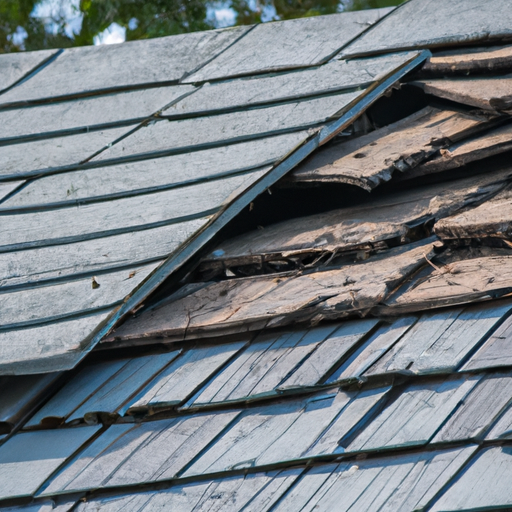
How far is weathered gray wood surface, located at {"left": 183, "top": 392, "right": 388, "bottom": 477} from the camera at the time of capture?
161cm

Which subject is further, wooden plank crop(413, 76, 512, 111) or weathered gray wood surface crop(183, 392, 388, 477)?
wooden plank crop(413, 76, 512, 111)

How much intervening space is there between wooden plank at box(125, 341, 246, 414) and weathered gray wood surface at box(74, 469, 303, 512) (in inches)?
9.4

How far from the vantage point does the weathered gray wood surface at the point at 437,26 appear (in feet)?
7.78

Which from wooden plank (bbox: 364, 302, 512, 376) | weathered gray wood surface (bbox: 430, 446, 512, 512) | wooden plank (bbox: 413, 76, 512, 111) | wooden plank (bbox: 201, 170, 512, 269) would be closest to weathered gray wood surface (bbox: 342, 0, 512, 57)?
wooden plank (bbox: 413, 76, 512, 111)

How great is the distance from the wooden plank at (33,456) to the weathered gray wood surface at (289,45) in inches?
58.2

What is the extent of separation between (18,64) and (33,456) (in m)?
1.91

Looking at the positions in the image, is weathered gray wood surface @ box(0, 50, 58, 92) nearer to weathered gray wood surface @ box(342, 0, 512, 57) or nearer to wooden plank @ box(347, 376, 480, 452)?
weathered gray wood surface @ box(342, 0, 512, 57)

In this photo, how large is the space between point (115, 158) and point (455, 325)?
1.36 meters

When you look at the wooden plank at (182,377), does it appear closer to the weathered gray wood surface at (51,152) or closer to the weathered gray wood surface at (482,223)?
the weathered gray wood surface at (482,223)

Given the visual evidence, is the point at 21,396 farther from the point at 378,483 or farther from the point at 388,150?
the point at 388,150

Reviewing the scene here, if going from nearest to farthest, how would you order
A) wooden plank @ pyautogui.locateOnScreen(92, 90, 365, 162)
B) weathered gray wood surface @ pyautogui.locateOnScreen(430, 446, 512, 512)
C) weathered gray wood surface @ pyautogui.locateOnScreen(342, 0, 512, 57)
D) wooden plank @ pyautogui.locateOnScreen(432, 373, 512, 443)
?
weathered gray wood surface @ pyautogui.locateOnScreen(430, 446, 512, 512)
wooden plank @ pyautogui.locateOnScreen(432, 373, 512, 443)
wooden plank @ pyautogui.locateOnScreen(92, 90, 365, 162)
weathered gray wood surface @ pyautogui.locateOnScreen(342, 0, 512, 57)

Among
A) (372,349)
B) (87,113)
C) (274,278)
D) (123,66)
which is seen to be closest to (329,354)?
(372,349)

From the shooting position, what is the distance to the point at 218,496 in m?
1.59

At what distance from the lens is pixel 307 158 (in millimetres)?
2217
